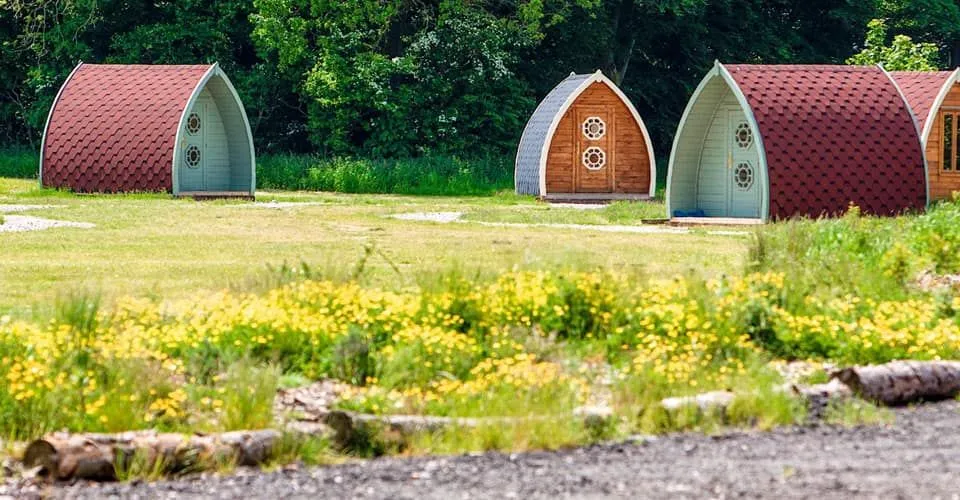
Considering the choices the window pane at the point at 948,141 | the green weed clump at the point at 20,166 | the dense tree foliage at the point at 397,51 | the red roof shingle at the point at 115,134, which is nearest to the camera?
the red roof shingle at the point at 115,134

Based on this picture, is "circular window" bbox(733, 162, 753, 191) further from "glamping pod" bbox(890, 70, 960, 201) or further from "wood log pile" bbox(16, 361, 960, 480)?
"wood log pile" bbox(16, 361, 960, 480)

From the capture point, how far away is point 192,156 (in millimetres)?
33312

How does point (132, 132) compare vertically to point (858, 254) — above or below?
above

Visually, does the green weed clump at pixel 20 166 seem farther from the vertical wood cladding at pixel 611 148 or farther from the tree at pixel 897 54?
the tree at pixel 897 54

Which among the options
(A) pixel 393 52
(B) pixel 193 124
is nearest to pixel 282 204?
(B) pixel 193 124

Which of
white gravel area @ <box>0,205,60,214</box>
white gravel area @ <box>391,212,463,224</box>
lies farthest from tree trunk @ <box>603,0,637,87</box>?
white gravel area @ <box>0,205,60,214</box>

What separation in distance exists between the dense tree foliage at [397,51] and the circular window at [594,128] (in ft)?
20.9

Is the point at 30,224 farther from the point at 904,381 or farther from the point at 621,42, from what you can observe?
the point at 621,42

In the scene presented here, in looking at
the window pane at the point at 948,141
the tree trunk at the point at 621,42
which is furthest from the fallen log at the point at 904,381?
the tree trunk at the point at 621,42

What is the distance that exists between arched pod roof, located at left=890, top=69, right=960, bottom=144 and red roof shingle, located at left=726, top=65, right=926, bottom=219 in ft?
15.4

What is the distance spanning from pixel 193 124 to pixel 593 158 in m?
8.44

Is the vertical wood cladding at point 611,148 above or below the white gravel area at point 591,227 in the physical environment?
above

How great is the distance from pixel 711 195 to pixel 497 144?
16.0 m

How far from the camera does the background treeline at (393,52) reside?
133 ft
